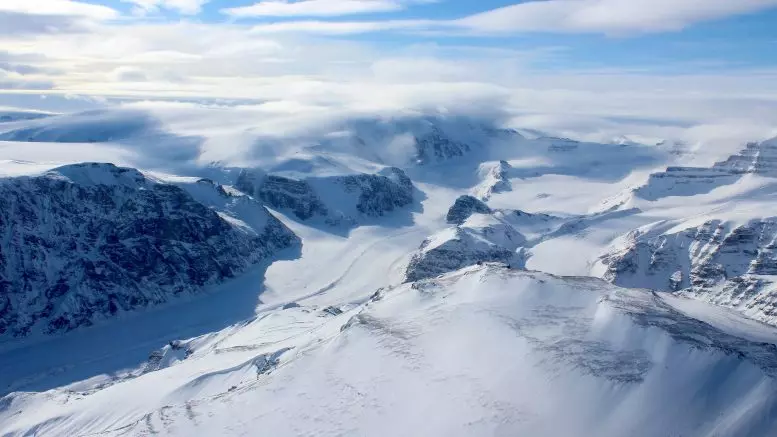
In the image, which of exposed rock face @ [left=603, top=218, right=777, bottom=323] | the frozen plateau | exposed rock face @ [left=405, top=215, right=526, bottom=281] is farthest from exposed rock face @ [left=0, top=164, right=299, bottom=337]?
exposed rock face @ [left=603, top=218, right=777, bottom=323]

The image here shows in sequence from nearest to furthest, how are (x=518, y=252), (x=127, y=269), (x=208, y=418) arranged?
1. (x=208, y=418)
2. (x=127, y=269)
3. (x=518, y=252)

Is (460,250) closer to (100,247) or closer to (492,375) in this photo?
(100,247)

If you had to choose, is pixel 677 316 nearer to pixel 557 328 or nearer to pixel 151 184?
pixel 557 328

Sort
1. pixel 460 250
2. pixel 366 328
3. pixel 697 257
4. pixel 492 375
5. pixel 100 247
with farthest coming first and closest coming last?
1. pixel 460 250
2. pixel 100 247
3. pixel 697 257
4. pixel 366 328
5. pixel 492 375

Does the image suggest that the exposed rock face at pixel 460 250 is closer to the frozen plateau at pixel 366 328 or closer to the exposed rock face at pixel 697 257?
the frozen plateau at pixel 366 328

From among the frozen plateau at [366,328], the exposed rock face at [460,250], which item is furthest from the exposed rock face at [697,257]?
the exposed rock face at [460,250]

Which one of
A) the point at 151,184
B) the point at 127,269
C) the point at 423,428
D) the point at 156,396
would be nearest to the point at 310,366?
the point at 423,428

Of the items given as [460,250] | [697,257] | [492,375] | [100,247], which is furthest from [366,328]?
[100,247]
